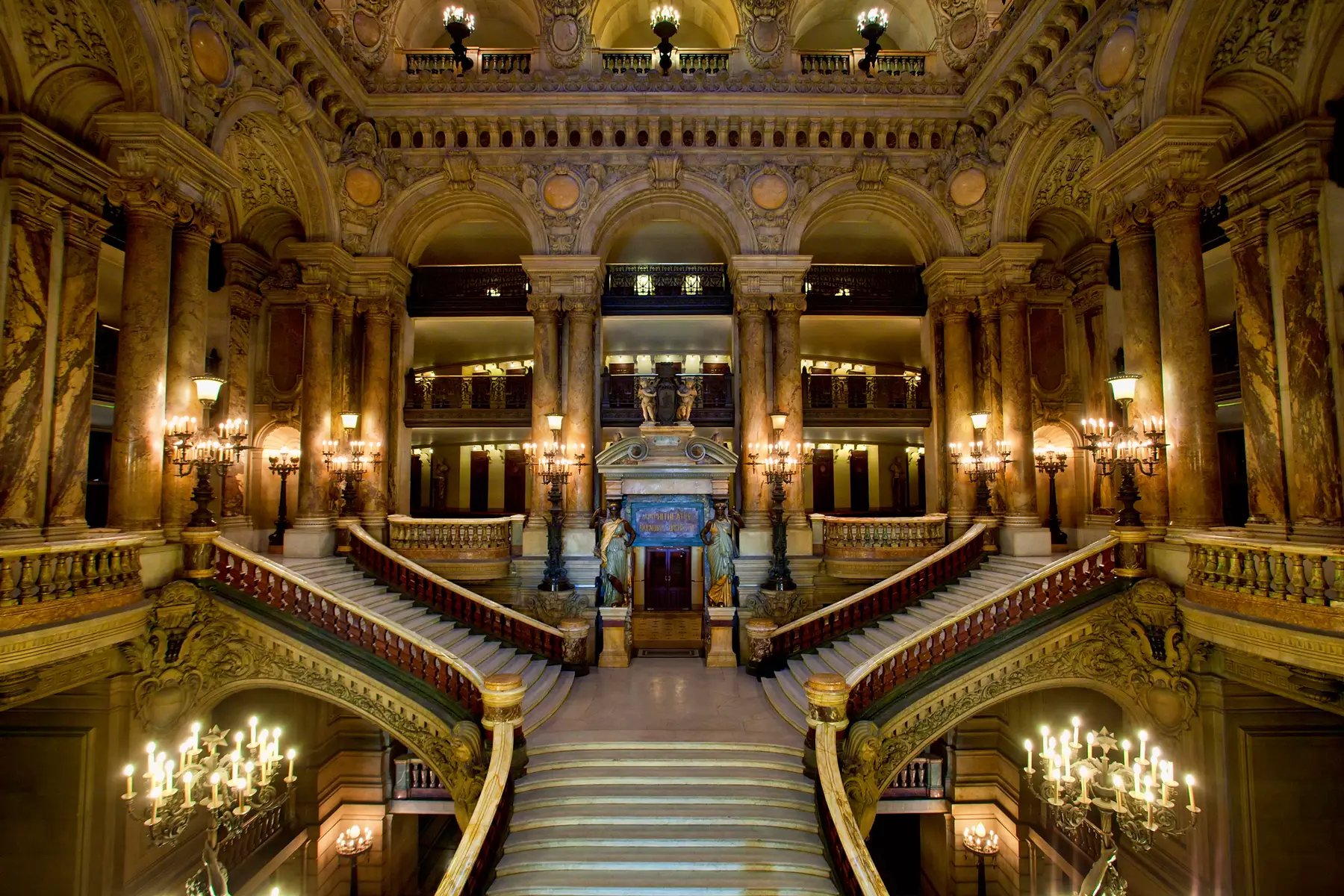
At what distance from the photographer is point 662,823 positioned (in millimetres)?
7066

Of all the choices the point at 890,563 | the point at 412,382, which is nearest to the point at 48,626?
the point at 412,382

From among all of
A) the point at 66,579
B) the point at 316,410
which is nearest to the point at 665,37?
the point at 316,410

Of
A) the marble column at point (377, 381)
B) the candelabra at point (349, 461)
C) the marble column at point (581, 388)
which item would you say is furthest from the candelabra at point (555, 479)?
the candelabra at point (349, 461)

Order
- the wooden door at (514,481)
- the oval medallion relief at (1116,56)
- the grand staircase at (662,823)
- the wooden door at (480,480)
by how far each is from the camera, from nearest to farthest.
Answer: the grand staircase at (662,823) → the oval medallion relief at (1116,56) → the wooden door at (514,481) → the wooden door at (480,480)

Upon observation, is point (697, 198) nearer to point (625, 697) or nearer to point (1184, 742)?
point (625, 697)

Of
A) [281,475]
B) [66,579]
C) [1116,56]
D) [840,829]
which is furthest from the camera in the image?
[281,475]

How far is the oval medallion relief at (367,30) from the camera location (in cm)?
1325

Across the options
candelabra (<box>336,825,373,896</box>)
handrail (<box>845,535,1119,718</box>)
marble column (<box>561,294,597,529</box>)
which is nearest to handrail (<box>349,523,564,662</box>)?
marble column (<box>561,294,597,529</box>)

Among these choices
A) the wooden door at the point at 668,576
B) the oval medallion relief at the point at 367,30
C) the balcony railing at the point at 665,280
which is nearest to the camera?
the oval medallion relief at the point at 367,30

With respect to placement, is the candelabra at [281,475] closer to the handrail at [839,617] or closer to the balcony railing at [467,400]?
the balcony railing at [467,400]

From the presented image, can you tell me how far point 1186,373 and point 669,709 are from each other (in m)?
8.50

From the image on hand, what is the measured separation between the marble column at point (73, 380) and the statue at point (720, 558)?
934cm

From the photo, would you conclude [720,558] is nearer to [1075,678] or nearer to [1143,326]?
[1075,678]

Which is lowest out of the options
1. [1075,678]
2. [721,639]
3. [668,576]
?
[721,639]
